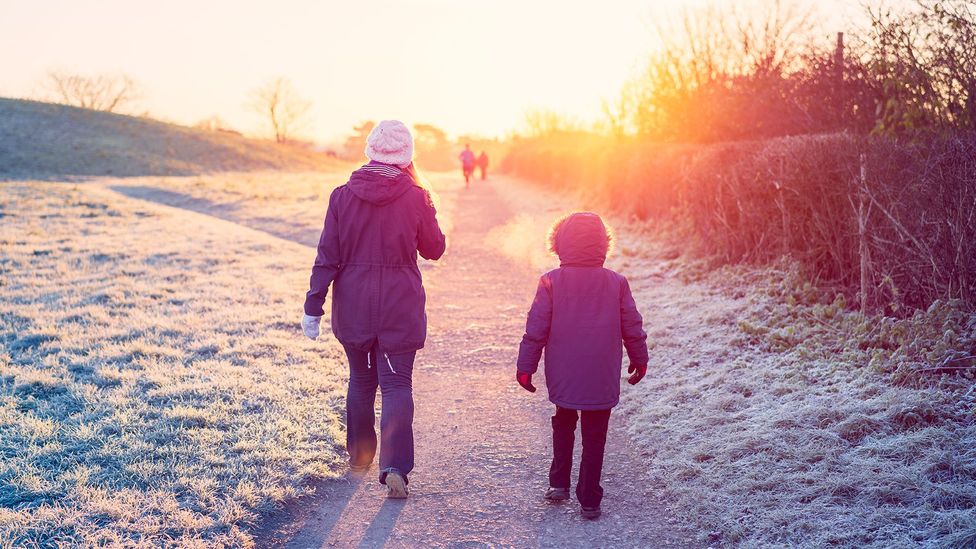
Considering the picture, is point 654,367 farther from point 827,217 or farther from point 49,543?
point 49,543

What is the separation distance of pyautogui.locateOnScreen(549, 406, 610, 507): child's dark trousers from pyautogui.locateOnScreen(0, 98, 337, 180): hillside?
33685 mm

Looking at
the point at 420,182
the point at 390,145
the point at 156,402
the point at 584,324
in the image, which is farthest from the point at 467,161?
the point at 584,324

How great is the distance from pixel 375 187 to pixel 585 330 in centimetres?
134

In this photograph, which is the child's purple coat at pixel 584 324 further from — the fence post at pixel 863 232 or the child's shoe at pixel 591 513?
the fence post at pixel 863 232

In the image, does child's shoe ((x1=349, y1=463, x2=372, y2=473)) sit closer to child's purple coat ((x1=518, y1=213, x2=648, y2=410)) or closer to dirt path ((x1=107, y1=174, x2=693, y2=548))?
dirt path ((x1=107, y1=174, x2=693, y2=548))

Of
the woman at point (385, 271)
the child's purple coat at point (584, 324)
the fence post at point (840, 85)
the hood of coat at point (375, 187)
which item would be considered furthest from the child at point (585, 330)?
the fence post at point (840, 85)

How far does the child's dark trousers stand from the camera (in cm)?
350

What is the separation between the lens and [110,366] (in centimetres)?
561

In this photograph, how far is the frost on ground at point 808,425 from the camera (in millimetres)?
3191

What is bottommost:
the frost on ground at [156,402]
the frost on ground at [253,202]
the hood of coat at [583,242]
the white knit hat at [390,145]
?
the frost on ground at [156,402]

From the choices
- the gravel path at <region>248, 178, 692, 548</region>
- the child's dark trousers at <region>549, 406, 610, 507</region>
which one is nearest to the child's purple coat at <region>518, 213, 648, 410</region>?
the child's dark trousers at <region>549, 406, 610, 507</region>

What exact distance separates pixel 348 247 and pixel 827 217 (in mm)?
4951

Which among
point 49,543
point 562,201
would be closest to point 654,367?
point 49,543

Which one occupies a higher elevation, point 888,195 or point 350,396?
point 888,195
